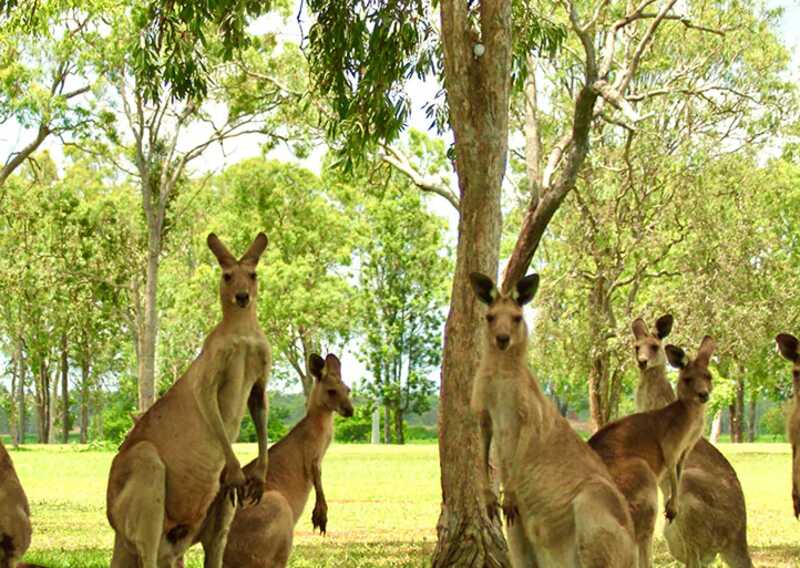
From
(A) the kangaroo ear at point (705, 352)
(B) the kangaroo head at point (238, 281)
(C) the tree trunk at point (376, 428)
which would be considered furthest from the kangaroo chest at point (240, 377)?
(C) the tree trunk at point (376, 428)

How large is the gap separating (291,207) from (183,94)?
117 feet

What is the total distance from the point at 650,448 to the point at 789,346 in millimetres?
1828

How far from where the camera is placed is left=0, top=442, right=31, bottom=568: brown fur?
20.3ft

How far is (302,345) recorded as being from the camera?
47500mm

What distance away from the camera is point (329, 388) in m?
8.02

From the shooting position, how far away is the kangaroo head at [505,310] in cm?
558

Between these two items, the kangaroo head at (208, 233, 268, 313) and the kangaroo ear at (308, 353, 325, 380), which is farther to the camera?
the kangaroo ear at (308, 353, 325, 380)

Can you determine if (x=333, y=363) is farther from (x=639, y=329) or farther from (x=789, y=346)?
(x=789, y=346)

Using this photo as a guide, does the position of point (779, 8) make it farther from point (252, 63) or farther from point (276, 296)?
point (276, 296)

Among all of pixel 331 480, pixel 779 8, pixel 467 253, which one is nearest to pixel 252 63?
pixel 331 480

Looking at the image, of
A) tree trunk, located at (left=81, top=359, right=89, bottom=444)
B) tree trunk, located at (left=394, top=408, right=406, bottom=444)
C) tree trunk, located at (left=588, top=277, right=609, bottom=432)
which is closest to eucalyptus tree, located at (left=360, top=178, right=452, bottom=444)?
tree trunk, located at (left=394, top=408, right=406, bottom=444)

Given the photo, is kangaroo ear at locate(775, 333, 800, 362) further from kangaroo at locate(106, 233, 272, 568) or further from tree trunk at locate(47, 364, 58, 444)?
tree trunk at locate(47, 364, 58, 444)

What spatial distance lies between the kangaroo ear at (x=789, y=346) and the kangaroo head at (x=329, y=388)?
297cm

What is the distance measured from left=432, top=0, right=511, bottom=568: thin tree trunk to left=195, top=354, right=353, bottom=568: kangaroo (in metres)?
0.88
